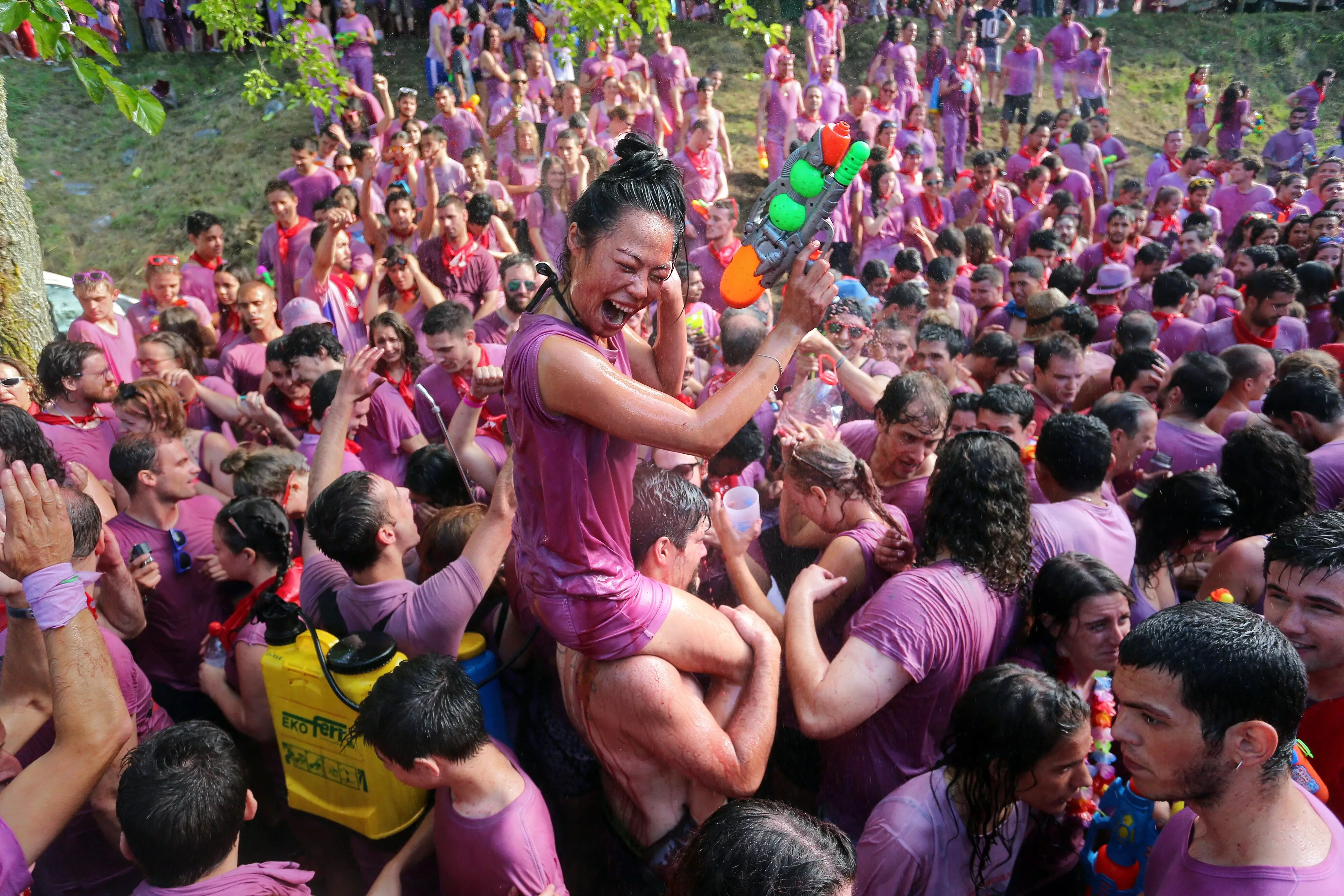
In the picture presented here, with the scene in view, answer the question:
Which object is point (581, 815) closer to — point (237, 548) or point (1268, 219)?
point (237, 548)

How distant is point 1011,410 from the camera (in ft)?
13.0

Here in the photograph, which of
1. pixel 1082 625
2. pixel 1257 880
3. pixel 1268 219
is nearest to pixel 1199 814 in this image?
pixel 1257 880

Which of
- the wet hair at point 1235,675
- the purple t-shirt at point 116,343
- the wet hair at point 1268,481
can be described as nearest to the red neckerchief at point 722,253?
the purple t-shirt at point 116,343

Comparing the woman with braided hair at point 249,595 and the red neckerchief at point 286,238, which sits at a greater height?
the red neckerchief at point 286,238

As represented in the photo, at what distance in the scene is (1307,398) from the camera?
160 inches

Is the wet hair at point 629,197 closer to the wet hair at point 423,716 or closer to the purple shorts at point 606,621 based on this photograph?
the purple shorts at point 606,621

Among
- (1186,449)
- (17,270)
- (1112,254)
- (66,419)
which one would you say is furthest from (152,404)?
(1112,254)

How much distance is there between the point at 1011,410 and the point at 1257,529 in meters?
1.06

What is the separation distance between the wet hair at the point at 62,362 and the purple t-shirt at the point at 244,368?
131cm

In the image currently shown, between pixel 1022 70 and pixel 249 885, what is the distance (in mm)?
16214

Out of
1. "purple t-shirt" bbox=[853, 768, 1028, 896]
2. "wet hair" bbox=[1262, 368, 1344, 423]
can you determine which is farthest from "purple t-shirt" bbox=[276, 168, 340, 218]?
"purple t-shirt" bbox=[853, 768, 1028, 896]

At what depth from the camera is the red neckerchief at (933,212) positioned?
402 inches

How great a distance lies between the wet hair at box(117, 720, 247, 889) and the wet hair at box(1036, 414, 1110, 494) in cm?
297

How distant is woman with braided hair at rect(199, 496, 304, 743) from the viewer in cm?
312
